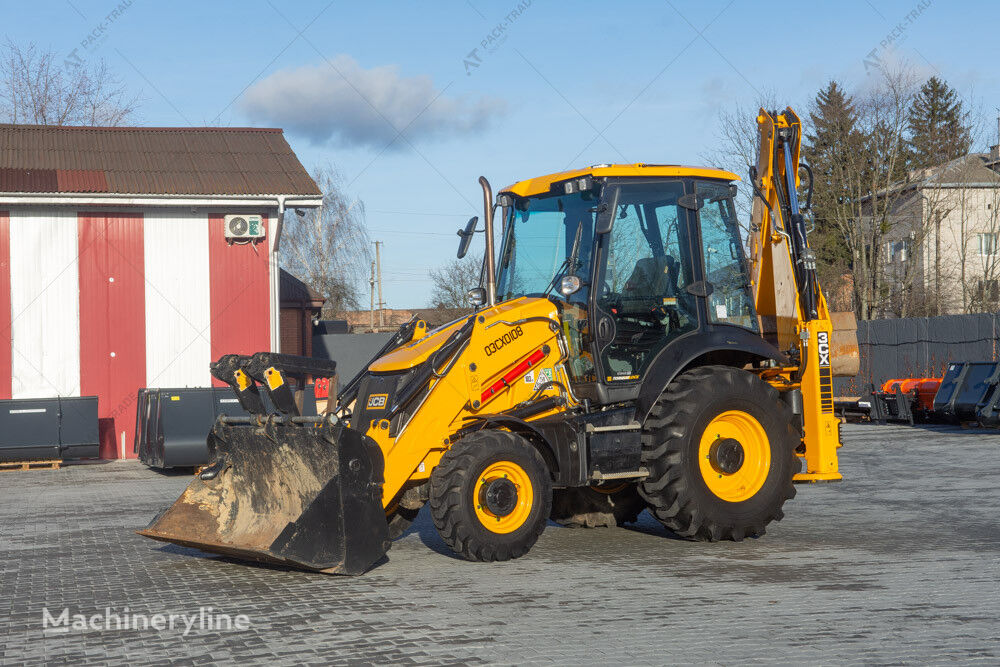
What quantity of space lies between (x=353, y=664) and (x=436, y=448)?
2979mm

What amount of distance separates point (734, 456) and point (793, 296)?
165 centimetres

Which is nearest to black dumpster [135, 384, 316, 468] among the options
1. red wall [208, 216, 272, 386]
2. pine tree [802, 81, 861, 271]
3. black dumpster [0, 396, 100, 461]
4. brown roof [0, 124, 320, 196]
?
black dumpster [0, 396, 100, 461]

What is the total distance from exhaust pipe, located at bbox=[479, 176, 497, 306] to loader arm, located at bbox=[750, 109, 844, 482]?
95.2 inches

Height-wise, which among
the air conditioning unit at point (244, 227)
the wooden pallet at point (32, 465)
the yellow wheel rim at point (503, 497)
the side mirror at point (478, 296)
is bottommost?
the wooden pallet at point (32, 465)

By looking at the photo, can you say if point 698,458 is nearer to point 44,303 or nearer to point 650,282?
point 650,282

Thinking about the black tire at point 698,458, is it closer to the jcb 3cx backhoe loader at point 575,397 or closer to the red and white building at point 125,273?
the jcb 3cx backhoe loader at point 575,397

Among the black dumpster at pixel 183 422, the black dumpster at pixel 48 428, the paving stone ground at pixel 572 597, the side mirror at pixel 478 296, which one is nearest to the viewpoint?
the paving stone ground at pixel 572 597

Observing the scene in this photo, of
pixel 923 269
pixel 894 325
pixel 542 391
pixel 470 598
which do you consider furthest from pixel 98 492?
pixel 923 269

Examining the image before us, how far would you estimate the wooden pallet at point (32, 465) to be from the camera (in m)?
19.0

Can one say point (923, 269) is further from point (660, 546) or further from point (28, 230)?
point (660, 546)

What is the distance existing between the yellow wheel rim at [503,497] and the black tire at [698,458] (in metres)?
1.13

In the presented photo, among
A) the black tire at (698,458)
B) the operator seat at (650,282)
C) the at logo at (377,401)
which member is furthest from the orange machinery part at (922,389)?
the at logo at (377,401)

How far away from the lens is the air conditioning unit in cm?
2128

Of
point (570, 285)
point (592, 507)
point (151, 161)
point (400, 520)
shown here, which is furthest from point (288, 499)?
point (151, 161)
